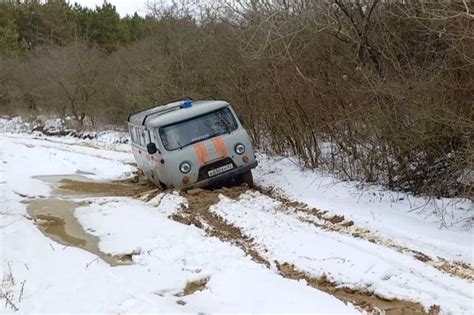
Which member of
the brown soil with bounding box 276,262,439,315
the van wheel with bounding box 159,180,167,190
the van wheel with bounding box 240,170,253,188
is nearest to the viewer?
the brown soil with bounding box 276,262,439,315

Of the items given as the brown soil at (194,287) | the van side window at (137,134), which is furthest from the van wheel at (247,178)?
the brown soil at (194,287)

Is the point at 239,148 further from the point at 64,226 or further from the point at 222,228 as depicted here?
the point at 64,226

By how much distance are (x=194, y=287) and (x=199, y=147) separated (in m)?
5.45

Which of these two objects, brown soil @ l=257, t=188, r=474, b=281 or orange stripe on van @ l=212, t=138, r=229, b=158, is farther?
orange stripe on van @ l=212, t=138, r=229, b=158

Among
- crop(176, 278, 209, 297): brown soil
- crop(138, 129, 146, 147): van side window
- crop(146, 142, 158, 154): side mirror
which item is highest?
crop(138, 129, 146, 147): van side window

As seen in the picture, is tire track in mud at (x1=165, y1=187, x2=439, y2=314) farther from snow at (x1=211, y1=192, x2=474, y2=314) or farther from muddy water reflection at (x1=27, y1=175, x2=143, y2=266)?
muddy water reflection at (x1=27, y1=175, x2=143, y2=266)

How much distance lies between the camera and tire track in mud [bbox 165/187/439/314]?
5395mm

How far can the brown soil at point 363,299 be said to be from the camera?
17.4 ft

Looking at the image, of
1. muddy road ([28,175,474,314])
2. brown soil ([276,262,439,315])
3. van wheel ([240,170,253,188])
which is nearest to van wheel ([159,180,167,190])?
muddy road ([28,175,474,314])

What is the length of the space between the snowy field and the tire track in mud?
3cm

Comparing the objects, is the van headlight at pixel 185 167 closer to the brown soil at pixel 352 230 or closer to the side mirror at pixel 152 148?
the side mirror at pixel 152 148

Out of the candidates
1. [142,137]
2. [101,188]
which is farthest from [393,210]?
[101,188]

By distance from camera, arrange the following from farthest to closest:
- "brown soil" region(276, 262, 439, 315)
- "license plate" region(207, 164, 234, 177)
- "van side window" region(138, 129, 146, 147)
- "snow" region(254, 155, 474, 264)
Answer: "van side window" region(138, 129, 146, 147), "license plate" region(207, 164, 234, 177), "snow" region(254, 155, 474, 264), "brown soil" region(276, 262, 439, 315)

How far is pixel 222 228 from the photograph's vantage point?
9.01m
